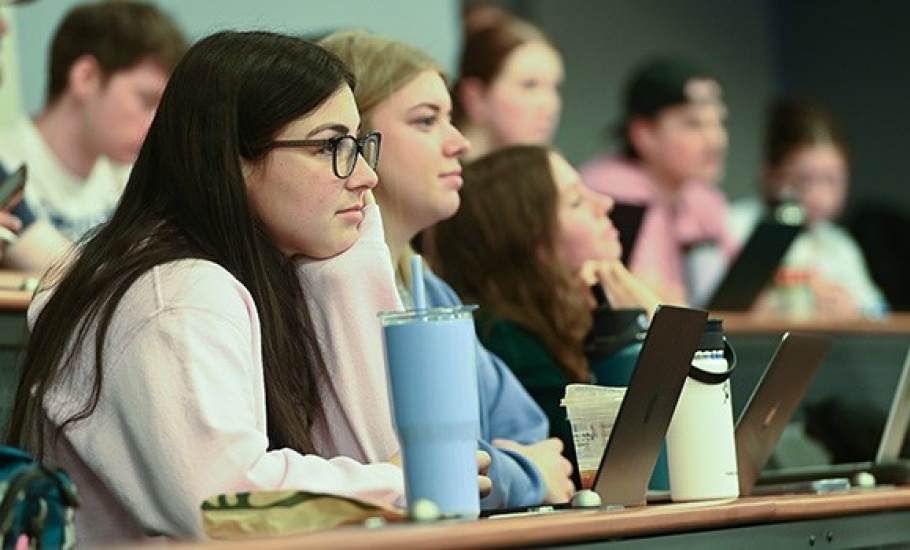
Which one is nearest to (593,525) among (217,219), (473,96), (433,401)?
(433,401)

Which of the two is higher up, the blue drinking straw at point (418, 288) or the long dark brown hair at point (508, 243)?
the long dark brown hair at point (508, 243)

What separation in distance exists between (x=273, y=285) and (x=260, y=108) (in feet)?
0.70

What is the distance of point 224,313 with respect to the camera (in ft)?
6.45

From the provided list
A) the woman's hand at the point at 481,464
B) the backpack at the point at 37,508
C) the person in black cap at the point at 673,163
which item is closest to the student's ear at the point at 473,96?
the person in black cap at the point at 673,163

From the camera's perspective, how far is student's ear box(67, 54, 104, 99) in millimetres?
4137

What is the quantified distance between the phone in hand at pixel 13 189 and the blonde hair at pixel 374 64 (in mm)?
576

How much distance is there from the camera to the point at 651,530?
1838mm

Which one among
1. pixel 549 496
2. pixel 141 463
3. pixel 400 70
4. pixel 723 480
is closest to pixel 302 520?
pixel 141 463

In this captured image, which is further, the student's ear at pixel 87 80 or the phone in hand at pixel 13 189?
the student's ear at pixel 87 80

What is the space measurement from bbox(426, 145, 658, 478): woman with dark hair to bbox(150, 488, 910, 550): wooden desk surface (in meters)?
0.96

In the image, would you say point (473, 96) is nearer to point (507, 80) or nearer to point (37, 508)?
point (507, 80)

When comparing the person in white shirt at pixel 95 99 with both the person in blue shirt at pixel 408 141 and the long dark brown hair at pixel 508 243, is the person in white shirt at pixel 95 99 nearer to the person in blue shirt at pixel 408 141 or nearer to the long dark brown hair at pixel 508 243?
the long dark brown hair at pixel 508 243

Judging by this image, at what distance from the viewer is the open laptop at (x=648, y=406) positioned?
2.07 m

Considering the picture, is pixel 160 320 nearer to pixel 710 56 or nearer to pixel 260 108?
pixel 260 108
